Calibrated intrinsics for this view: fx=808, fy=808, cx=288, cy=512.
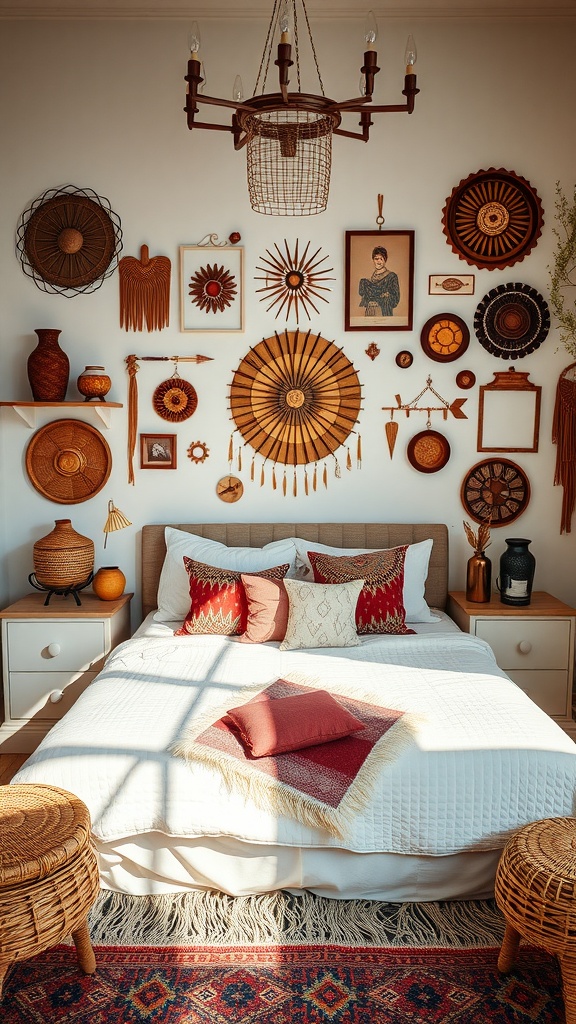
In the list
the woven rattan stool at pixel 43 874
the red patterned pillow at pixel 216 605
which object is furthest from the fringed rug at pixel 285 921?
the red patterned pillow at pixel 216 605

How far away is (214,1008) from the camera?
6.77ft

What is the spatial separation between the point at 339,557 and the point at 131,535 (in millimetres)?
1091

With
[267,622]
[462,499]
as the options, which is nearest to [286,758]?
[267,622]

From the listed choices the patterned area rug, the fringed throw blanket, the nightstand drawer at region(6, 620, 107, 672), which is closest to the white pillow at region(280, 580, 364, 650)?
the fringed throw blanket

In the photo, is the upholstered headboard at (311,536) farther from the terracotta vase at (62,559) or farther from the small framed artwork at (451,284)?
the small framed artwork at (451,284)

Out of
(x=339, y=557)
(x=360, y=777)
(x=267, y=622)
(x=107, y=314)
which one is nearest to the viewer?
(x=360, y=777)

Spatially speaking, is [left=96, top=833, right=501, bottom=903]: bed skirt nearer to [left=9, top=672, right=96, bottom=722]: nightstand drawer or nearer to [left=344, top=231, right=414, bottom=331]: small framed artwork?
[left=9, top=672, right=96, bottom=722]: nightstand drawer

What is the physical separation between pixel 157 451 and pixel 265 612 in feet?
3.56

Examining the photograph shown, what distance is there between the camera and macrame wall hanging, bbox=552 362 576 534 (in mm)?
3934

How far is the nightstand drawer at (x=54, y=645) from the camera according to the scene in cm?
362

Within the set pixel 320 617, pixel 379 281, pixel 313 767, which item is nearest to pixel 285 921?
pixel 313 767

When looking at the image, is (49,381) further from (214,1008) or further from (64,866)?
(214,1008)

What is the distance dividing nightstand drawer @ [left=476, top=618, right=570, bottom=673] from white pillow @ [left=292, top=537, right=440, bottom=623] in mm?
261

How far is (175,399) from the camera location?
3.94 m
